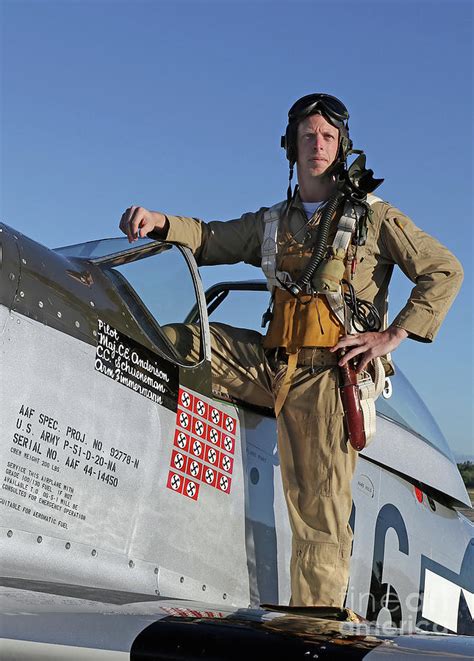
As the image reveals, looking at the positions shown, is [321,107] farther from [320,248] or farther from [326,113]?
[320,248]

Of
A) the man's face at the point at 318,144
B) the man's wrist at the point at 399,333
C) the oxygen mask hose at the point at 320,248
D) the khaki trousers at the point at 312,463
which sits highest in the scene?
the man's face at the point at 318,144

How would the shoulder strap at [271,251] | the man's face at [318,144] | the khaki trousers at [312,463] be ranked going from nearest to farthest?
1. the khaki trousers at [312,463]
2. the shoulder strap at [271,251]
3. the man's face at [318,144]

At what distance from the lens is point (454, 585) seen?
542cm

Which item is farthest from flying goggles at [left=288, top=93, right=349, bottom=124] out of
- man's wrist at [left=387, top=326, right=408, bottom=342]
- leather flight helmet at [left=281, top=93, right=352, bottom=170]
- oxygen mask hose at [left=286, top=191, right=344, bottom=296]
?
man's wrist at [left=387, top=326, right=408, bottom=342]

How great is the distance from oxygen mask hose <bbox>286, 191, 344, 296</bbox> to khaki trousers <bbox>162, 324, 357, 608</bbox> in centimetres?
30

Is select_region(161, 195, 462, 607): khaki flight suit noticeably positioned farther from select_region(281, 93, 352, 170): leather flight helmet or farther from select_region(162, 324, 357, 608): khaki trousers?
select_region(281, 93, 352, 170): leather flight helmet

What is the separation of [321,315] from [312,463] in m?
0.64

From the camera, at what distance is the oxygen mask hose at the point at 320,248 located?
3.88 m

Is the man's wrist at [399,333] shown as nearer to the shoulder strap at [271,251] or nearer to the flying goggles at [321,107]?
the shoulder strap at [271,251]

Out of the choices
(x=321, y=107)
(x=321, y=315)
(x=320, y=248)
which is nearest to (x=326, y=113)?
(x=321, y=107)

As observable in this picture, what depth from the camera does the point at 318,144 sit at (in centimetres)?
416

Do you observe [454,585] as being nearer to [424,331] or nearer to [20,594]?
[424,331]

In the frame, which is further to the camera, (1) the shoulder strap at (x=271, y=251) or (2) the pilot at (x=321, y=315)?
(1) the shoulder strap at (x=271, y=251)

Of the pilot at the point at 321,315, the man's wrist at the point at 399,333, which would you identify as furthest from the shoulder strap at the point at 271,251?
the man's wrist at the point at 399,333
